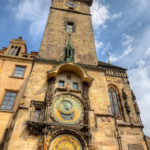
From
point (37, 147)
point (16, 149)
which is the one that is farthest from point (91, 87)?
point (16, 149)

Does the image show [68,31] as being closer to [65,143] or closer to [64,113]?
[64,113]

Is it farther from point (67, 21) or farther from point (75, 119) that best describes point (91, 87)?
point (67, 21)

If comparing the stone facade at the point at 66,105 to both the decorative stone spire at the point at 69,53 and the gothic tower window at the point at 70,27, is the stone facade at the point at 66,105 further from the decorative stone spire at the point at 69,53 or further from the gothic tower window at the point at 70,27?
the gothic tower window at the point at 70,27

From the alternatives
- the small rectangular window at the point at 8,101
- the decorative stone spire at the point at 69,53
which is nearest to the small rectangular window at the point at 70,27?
the decorative stone spire at the point at 69,53

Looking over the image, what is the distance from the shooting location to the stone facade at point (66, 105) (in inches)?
311

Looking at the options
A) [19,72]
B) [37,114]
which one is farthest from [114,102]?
[19,72]

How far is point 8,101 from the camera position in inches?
383

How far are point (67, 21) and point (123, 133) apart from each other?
12.2 metres

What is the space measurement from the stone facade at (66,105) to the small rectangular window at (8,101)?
0.24m

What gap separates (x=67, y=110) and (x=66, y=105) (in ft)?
1.10

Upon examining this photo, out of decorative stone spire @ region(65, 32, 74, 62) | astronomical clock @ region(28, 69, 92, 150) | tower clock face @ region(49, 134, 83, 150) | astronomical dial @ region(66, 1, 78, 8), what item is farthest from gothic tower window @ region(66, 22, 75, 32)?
tower clock face @ region(49, 134, 83, 150)

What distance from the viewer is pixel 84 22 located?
1719cm

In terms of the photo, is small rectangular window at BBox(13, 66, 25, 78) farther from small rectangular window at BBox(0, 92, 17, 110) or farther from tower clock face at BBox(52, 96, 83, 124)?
tower clock face at BBox(52, 96, 83, 124)

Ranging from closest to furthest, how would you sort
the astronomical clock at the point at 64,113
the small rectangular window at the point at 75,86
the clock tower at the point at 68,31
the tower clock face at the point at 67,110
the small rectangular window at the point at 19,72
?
the astronomical clock at the point at 64,113 → the tower clock face at the point at 67,110 → the small rectangular window at the point at 75,86 → the small rectangular window at the point at 19,72 → the clock tower at the point at 68,31
